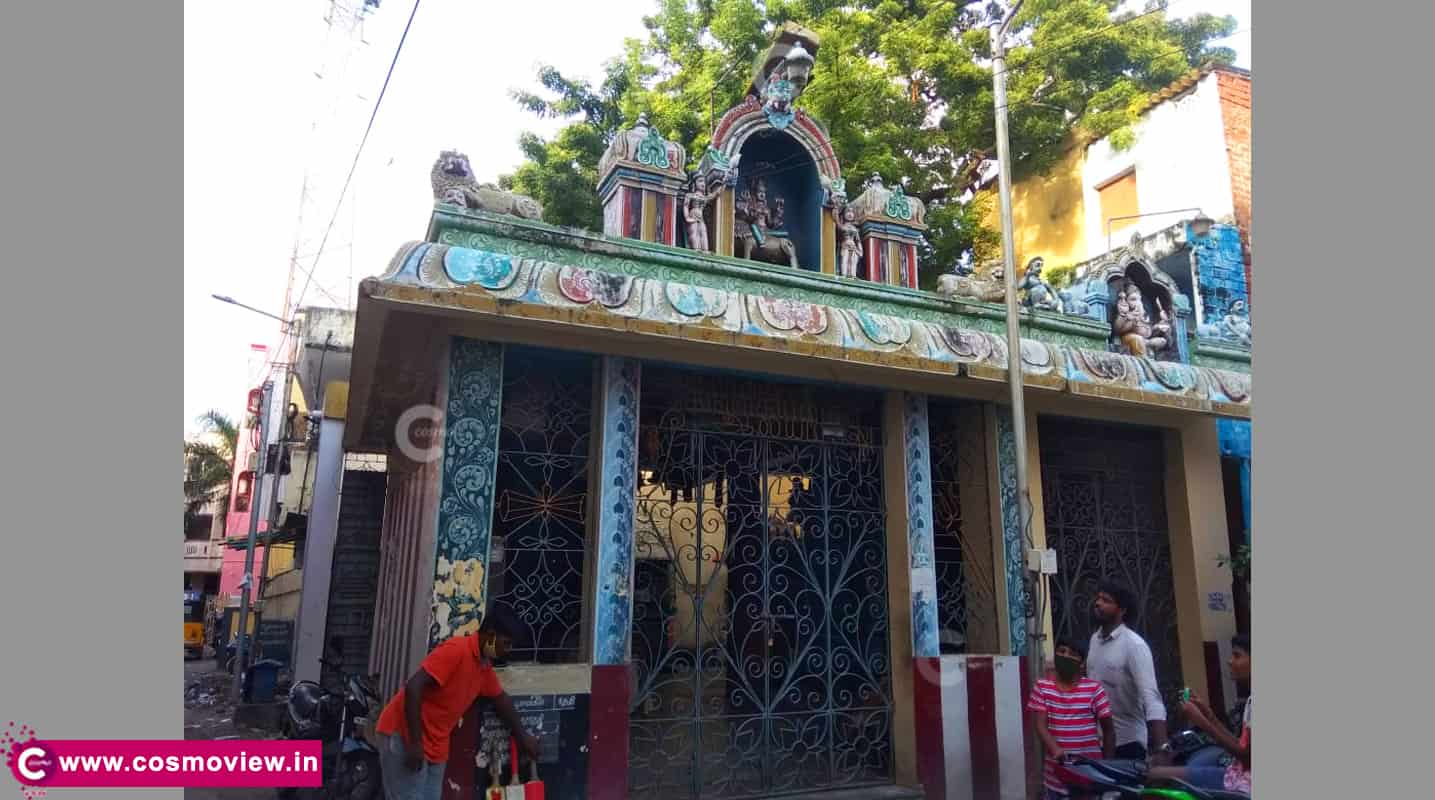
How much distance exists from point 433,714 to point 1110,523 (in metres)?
6.73

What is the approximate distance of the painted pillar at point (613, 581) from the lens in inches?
240

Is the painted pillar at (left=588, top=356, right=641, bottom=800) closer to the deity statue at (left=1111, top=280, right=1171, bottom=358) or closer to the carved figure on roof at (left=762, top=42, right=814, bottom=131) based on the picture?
the carved figure on roof at (left=762, top=42, right=814, bottom=131)

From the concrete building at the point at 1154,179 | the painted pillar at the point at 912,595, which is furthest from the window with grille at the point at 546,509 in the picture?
the concrete building at the point at 1154,179

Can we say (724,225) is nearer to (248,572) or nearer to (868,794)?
(868,794)

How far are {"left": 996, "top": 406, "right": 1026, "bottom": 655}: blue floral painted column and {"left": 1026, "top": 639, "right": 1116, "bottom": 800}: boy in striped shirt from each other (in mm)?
2349

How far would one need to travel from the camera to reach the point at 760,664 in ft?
23.3

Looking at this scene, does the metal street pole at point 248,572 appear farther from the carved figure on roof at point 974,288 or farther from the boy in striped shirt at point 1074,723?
the boy in striped shirt at point 1074,723

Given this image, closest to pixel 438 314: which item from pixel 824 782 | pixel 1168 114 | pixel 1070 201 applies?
pixel 824 782

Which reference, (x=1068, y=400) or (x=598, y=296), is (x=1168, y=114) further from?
(x=598, y=296)

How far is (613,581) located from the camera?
6422 mm

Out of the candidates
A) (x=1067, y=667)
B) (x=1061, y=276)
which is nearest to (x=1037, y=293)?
(x=1067, y=667)

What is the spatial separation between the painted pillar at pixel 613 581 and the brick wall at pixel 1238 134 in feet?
37.6

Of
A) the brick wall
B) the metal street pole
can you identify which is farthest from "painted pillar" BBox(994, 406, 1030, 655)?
the metal street pole

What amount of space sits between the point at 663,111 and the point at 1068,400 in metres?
10.9
